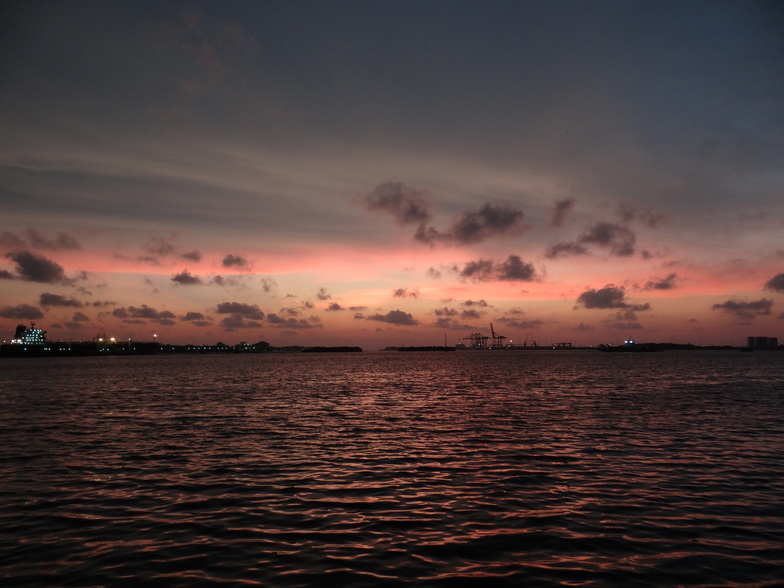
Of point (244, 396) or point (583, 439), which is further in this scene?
point (244, 396)

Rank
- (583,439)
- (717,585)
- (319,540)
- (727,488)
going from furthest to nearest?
(583,439) → (727,488) → (319,540) → (717,585)

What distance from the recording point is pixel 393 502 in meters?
18.7

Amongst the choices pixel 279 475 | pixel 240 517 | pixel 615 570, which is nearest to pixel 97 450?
pixel 279 475

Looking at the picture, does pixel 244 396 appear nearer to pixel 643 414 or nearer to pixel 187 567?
pixel 643 414

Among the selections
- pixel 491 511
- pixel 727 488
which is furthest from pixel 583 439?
pixel 491 511

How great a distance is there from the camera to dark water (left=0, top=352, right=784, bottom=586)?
13016mm

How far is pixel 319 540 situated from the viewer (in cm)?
1491

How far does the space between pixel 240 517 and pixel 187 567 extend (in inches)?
159

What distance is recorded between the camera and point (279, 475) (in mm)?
22844

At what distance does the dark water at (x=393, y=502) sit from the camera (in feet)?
42.7

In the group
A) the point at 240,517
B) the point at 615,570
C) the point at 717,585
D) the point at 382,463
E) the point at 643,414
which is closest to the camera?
the point at 717,585

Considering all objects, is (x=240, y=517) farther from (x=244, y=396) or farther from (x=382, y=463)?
(x=244, y=396)

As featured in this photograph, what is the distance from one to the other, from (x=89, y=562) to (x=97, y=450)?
57.3 feet

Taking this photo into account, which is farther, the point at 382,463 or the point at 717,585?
the point at 382,463
